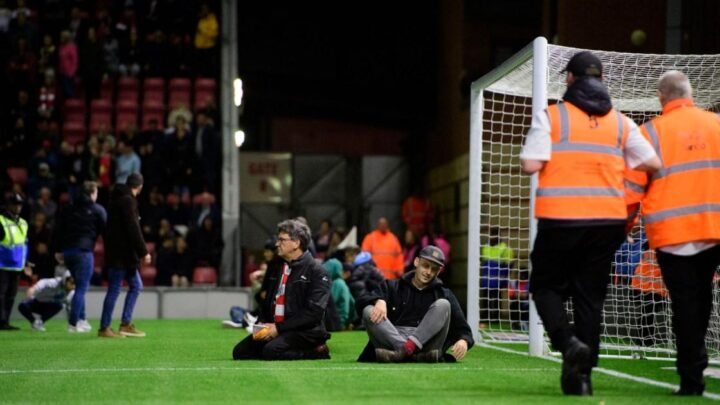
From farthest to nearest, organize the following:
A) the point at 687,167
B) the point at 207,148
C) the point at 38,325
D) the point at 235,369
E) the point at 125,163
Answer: the point at 207,148
the point at 125,163
the point at 38,325
the point at 235,369
the point at 687,167

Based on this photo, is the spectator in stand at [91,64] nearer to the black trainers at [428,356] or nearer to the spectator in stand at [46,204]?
the spectator in stand at [46,204]

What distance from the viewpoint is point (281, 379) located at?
9.05 m

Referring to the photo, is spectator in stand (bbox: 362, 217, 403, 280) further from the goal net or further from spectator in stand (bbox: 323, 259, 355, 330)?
the goal net

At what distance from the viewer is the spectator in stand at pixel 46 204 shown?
78.8 feet

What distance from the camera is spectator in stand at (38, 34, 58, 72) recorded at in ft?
93.5

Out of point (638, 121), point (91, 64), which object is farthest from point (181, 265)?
point (638, 121)

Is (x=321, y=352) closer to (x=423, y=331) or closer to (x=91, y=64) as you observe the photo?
(x=423, y=331)

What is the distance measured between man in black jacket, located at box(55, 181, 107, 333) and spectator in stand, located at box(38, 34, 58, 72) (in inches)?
502

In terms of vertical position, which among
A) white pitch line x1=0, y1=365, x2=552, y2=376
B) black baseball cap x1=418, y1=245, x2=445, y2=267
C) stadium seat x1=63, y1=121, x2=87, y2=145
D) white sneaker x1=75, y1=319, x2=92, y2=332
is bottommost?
white sneaker x1=75, y1=319, x2=92, y2=332

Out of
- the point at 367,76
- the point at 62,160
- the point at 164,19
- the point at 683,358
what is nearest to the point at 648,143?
the point at 683,358

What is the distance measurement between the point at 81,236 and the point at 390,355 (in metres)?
6.79

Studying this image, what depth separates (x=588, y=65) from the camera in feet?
26.0

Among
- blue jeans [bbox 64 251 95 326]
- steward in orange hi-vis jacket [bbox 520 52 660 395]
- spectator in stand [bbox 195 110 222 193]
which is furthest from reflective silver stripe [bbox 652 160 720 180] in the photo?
spectator in stand [bbox 195 110 222 193]

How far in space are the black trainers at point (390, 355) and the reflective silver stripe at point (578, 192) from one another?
2944 mm
